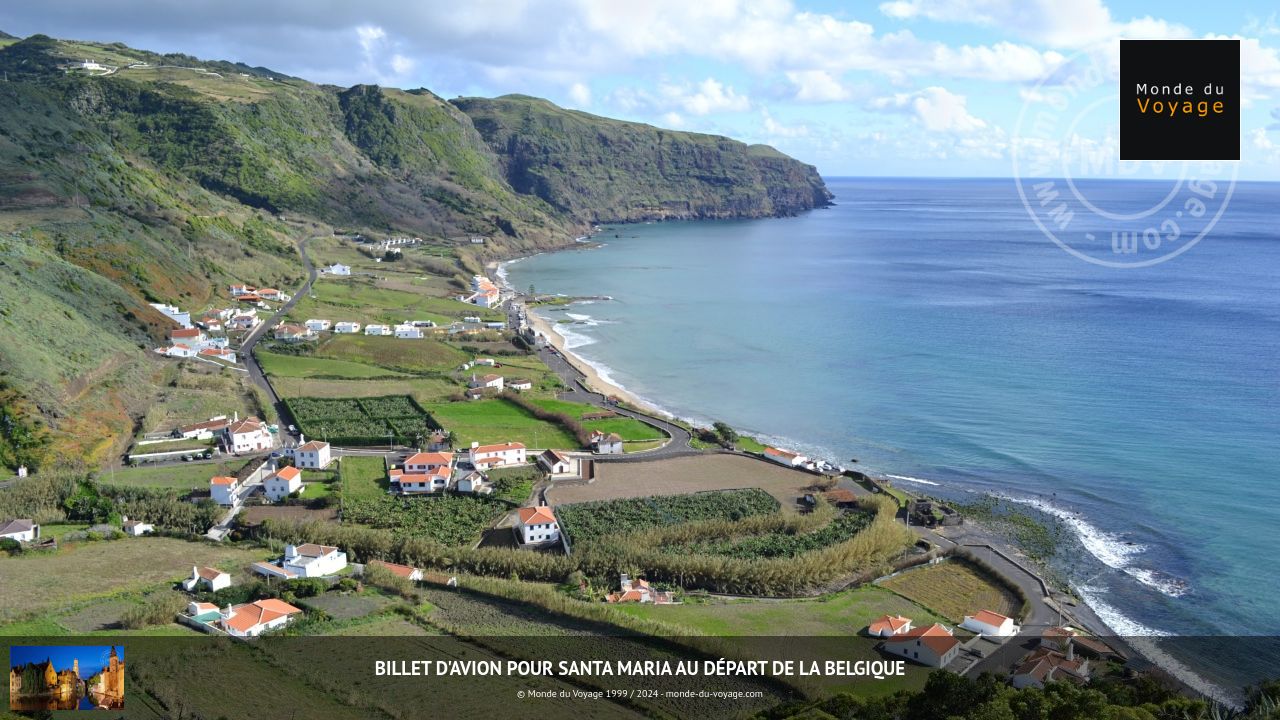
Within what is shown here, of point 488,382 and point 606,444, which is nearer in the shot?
point 606,444

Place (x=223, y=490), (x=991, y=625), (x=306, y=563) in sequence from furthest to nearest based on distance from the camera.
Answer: (x=223, y=490) → (x=306, y=563) → (x=991, y=625)

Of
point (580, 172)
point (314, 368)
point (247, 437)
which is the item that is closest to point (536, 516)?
point (247, 437)

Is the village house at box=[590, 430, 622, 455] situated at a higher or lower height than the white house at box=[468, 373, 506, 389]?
lower

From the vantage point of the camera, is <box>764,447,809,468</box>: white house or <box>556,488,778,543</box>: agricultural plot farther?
<box>764,447,809,468</box>: white house

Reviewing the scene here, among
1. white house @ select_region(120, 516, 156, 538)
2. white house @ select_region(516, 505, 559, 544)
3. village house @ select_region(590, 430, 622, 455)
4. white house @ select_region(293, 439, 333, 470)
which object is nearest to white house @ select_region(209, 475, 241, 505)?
white house @ select_region(120, 516, 156, 538)

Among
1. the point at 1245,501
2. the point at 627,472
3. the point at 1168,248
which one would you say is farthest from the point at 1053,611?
the point at 1168,248

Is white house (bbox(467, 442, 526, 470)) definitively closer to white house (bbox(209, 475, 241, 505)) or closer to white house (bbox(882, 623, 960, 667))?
white house (bbox(209, 475, 241, 505))

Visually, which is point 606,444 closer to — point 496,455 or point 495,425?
point 496,455
